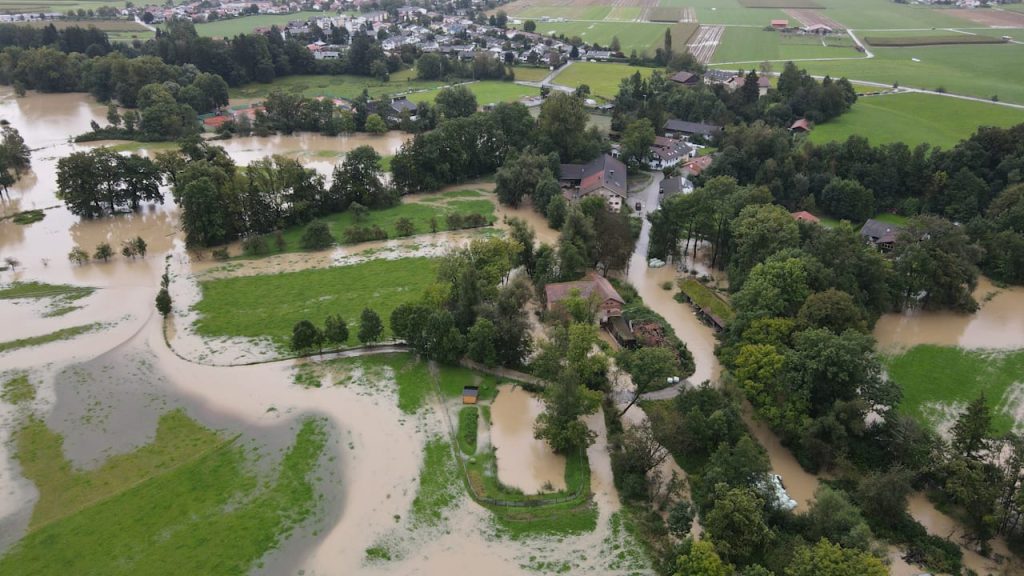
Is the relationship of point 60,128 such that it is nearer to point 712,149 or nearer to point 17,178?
point 17,178

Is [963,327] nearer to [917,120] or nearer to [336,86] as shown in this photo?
[917,120]

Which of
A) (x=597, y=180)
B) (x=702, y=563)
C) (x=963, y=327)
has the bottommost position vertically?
(x=963, y=327)

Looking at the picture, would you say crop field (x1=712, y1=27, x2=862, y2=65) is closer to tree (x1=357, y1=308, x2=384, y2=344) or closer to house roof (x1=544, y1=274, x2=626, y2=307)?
house roof (x1=544, y1=274, x2=626, y2=307)

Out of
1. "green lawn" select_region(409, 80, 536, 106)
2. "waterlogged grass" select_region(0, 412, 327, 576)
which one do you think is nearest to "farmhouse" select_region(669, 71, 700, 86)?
"green lawn" select_region(409, 80, 536, 106)

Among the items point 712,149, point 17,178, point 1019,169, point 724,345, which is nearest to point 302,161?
point 17,178

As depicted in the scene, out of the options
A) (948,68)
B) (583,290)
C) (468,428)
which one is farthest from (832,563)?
(948,68)

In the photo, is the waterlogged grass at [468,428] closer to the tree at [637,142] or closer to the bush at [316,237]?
the bush at [316,237]
